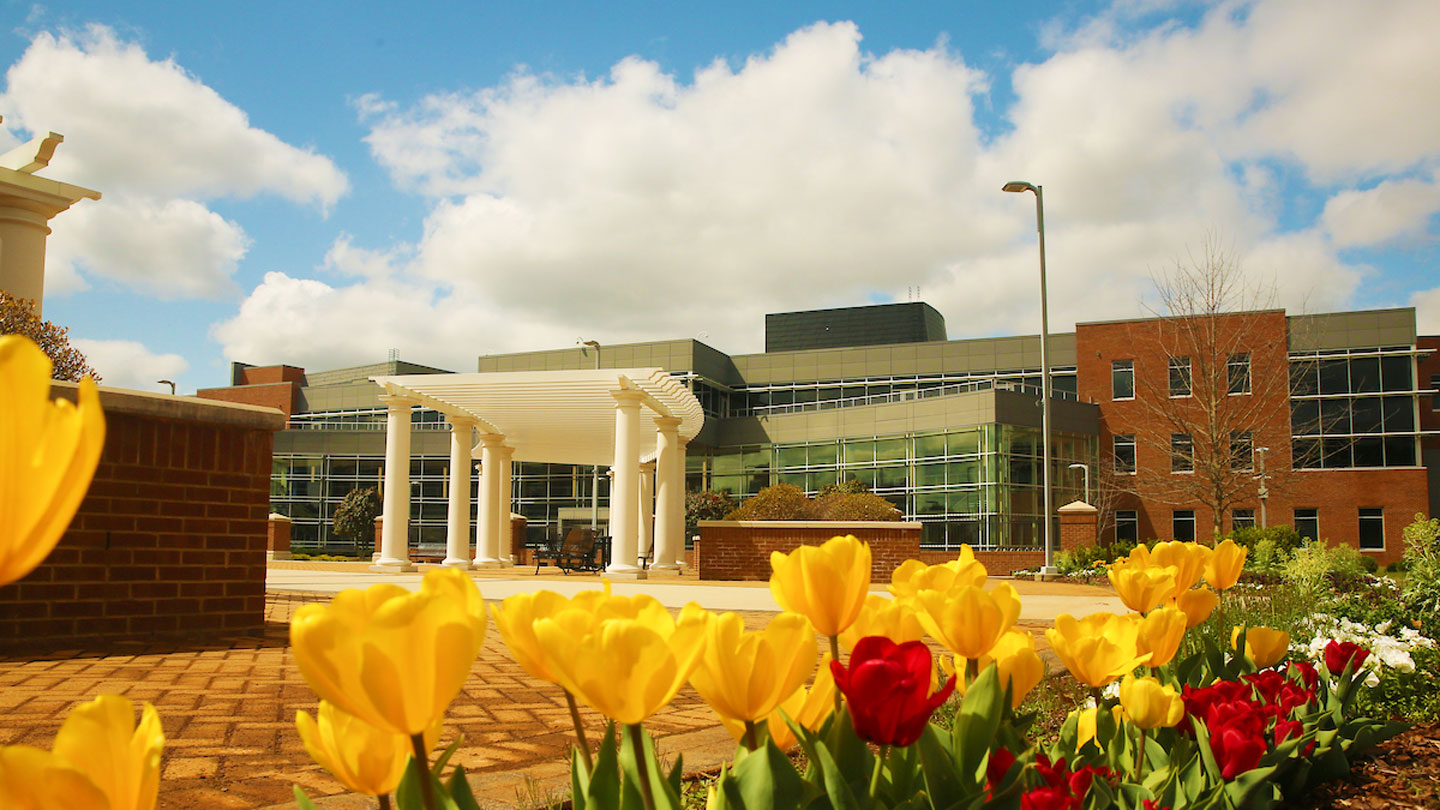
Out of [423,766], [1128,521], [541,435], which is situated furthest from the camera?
[1128,521]

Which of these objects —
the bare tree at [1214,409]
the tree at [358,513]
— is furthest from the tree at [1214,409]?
the tree at [358,513]

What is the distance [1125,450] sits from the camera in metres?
40.6

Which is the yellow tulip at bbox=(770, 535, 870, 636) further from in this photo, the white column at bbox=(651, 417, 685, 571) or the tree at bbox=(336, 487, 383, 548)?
the tree at bbox=(336, 487, 383, 548)

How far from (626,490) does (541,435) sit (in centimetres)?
907

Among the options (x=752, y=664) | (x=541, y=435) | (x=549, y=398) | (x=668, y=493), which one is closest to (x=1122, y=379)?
(x=668, y=493)

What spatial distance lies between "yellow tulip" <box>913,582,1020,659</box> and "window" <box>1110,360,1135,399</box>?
4303 cm

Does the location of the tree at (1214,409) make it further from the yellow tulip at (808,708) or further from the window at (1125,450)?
the yellow tulip at (808,708)

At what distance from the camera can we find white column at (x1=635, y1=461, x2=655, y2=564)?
28.4m

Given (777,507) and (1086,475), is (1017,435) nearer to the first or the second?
(1086,475)

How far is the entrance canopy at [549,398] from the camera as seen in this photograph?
21.4 m

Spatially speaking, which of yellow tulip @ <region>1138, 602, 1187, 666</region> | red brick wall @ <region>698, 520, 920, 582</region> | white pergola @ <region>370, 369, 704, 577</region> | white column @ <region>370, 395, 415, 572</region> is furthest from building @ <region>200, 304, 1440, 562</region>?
yellow tulip @ <region>1138, 602, 1187, 666</region>

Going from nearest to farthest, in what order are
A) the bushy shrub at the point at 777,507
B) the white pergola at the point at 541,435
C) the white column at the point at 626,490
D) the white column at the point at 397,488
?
the white column at the point at 626,490 < the white pergola at the point at 541,435 < the white column at the point at 397,488 < the bushy shrub at the point at 777,507

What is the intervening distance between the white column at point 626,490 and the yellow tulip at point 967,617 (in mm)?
19154

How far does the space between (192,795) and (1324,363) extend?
4532 cm
